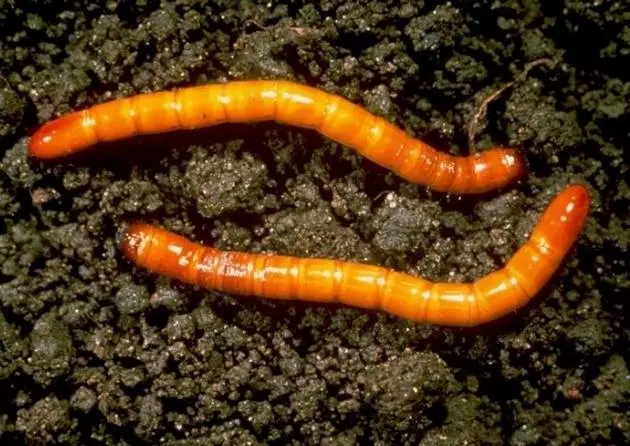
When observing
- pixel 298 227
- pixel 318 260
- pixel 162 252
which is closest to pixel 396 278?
pixel 318 260

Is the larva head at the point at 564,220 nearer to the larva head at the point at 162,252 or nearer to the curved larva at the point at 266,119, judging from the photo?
the curved larva at the point at 266,119

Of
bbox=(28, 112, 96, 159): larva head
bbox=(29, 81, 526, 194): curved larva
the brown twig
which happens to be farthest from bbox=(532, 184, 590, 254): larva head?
bbox=(28, 112, 96, 159): larva head

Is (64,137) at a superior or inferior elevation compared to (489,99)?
inferior

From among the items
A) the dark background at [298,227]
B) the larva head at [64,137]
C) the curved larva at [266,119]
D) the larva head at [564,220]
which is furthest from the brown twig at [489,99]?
the larva head at [64,137]

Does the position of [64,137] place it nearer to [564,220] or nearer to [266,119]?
[266,119]

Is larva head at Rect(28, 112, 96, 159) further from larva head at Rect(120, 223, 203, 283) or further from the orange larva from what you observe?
larva head at Rect(120, 223, 203, 283)

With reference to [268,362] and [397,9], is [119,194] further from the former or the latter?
[397,9]
